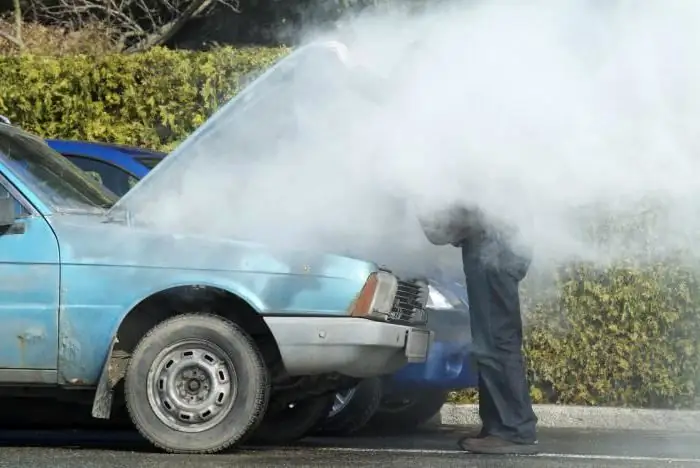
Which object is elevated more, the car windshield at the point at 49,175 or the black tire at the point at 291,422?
the car windshield at the point at 49,175

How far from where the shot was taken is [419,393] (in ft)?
28.3

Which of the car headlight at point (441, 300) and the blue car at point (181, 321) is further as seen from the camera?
the car headlight at point (441, 300)

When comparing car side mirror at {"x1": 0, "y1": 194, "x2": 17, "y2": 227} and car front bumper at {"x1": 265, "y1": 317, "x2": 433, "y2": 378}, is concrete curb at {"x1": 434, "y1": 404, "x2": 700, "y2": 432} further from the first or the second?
Result: car side mirror at {"x1": 0, "y1": 194, "x2": 17, "y2": 227}

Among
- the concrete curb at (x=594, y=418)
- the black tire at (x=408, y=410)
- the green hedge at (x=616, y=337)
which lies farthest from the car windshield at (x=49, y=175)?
the green hedge at (x=616, y=337)

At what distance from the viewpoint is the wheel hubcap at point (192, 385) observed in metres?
6.76

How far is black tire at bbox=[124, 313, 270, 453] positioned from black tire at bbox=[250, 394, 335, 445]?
41.0 inches

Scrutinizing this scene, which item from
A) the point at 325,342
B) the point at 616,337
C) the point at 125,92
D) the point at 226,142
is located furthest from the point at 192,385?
the point at 125,92

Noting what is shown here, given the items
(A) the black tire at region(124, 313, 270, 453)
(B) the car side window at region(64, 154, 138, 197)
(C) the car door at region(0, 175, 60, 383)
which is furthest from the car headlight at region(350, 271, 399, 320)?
(B) the car side window at region(64, 154, 138, 197)

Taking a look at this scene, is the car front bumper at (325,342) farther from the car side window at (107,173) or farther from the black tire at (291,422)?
the car side window at (107,173)

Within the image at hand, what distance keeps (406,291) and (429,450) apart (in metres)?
0.88

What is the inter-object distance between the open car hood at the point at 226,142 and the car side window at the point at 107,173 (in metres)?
1.91

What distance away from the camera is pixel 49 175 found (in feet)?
24.7

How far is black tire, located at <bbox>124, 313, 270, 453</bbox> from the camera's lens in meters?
6.73

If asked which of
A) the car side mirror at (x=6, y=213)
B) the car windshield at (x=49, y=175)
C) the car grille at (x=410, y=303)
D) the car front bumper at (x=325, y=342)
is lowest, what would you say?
the car front bumper at (x=325, y=342)
